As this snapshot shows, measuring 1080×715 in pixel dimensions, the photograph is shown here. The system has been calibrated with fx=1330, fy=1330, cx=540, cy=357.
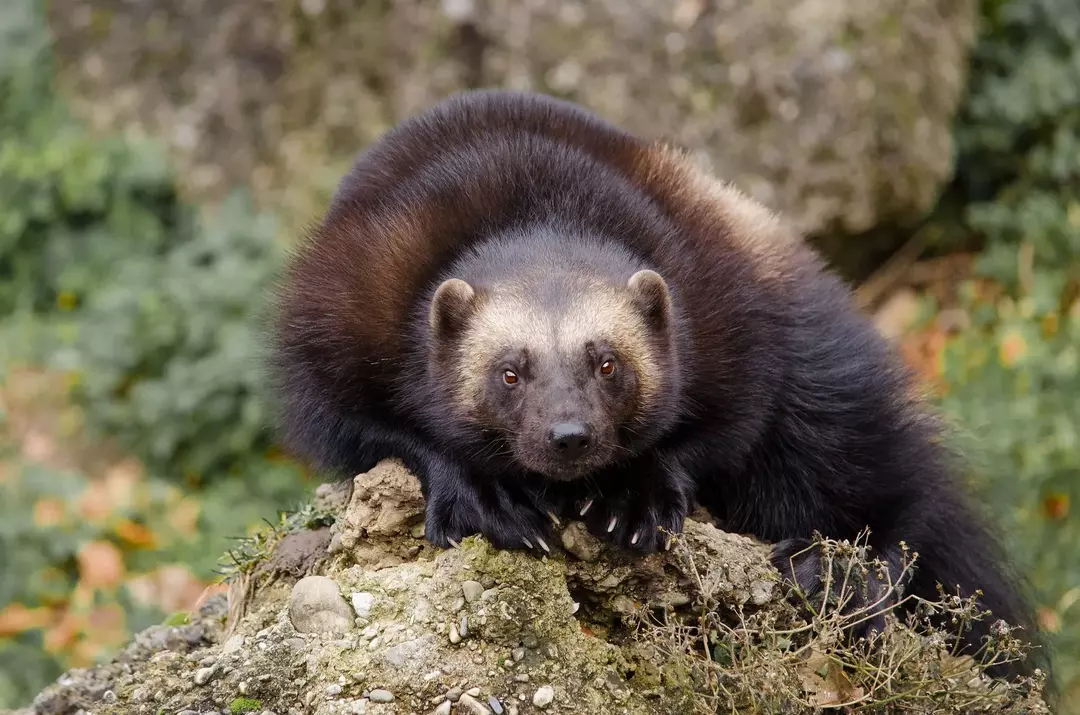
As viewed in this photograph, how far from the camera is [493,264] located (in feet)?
13.1

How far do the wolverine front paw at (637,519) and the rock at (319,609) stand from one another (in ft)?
2.46

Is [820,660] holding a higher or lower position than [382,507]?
higher

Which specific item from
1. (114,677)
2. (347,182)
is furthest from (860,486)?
(114,677)

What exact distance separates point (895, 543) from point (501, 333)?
1636 mm

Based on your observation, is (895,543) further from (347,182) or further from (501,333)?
(347,182)

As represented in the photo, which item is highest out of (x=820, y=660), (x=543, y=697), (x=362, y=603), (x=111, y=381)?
(x=820, y=660)

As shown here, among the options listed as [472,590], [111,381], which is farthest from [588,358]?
[111,381]

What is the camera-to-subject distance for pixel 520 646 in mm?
3598

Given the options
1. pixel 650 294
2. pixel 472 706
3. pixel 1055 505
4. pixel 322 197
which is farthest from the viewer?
pixel 322 197

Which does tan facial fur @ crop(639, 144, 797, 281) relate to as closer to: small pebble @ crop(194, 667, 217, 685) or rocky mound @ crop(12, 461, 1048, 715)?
rocky mound @ crop(12, 461, 1048, 715)

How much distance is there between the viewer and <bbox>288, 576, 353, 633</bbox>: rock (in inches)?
144

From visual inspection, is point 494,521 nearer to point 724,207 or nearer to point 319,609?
point 319,609

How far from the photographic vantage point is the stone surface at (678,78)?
7508 millimetres

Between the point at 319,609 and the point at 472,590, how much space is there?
0.43m
